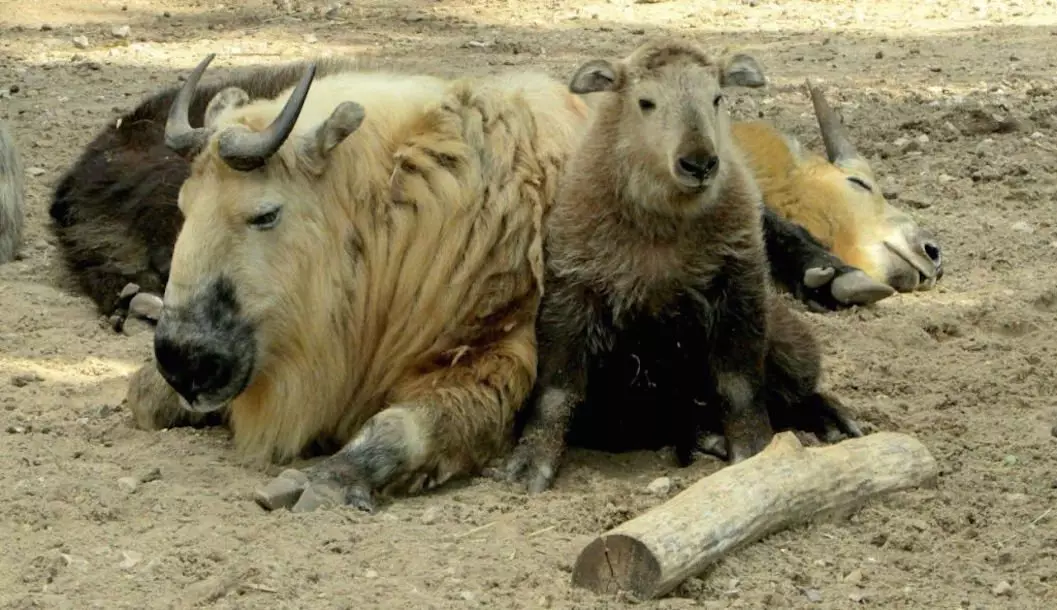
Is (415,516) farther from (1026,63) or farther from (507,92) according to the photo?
(1026,63)

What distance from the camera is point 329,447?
5117 mm

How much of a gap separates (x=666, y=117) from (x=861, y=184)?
3125 millimetres

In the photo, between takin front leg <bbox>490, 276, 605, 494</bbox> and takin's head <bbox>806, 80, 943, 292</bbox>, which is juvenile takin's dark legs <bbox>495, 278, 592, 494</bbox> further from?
takin's head <bbox>806, 80, 943, 292</bbox>

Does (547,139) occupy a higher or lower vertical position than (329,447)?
higher

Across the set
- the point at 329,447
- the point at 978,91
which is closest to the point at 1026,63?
the point at 978,91

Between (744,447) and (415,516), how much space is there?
3.33 ft

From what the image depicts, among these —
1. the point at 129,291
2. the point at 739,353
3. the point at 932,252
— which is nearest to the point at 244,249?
the point at 739,353

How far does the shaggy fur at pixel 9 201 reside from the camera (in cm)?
741

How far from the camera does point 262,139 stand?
4676 millimetres

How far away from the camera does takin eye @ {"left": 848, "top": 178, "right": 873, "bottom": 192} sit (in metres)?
7.80

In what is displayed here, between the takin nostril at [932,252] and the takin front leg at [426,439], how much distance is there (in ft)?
9.43

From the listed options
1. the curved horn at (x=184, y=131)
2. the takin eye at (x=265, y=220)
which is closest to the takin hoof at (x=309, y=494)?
the takin eye at (x=265, y=220)

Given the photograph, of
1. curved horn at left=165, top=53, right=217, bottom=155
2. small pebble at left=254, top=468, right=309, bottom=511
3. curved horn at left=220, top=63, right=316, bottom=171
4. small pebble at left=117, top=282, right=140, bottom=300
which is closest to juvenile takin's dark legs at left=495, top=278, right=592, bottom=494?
small pebble at left=254, top=468, right=309, bottom=511

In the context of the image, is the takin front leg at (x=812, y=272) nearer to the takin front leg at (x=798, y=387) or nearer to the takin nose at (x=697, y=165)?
the takin front leg at (x=798, y=387)
